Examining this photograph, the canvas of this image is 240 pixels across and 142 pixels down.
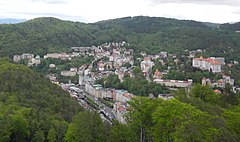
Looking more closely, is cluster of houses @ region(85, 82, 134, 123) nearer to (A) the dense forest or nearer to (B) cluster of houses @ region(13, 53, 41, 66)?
(B) cluster of houses @ region(13, 53, 41, 66)

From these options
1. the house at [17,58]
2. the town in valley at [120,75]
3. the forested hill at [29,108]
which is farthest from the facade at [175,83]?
the house at [17,58]

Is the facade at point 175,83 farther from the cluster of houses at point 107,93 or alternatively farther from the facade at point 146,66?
the facade at point 146,66

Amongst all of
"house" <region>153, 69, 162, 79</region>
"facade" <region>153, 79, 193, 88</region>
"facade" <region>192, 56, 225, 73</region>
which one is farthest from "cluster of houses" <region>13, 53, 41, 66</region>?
"facade" <region>192, 56, 225, 73</region>

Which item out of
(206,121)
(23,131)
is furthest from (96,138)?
(206,121)

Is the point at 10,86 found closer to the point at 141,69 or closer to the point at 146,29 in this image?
the point at 141,69

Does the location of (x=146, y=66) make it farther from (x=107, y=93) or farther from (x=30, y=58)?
(x=30, y=58)

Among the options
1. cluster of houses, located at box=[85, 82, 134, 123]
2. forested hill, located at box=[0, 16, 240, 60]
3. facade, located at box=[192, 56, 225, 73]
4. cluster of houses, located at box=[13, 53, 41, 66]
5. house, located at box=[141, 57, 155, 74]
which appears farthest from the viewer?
forested hill, located at box=[0, 16, 240, 60]

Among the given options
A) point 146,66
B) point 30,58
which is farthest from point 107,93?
point 30,58

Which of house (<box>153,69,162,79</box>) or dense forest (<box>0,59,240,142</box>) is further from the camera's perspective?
house (<box>153,69,162,79</box>)
